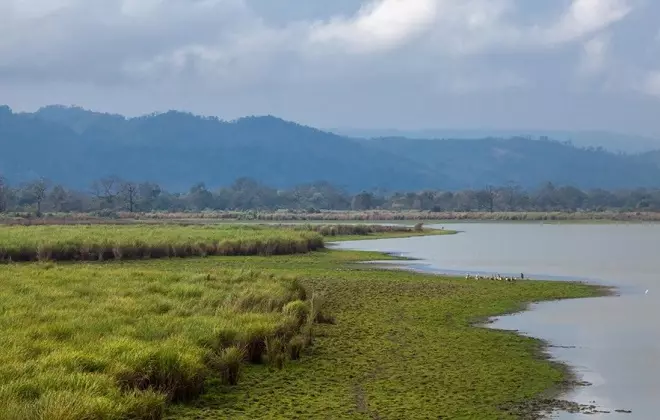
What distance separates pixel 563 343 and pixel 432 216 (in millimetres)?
119568

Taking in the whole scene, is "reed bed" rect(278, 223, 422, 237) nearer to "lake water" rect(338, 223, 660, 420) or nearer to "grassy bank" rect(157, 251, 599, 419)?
"lake water" rect(338, 223, 660, 420)

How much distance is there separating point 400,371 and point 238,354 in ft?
9.98

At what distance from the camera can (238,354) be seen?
1455 cm

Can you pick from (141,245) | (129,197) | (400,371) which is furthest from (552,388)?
(129,197)

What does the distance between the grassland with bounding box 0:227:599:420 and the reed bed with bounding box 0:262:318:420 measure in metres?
0.03

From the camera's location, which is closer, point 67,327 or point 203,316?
point 67,327

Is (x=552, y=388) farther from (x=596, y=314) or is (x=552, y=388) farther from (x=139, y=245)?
(x=139, y=245)

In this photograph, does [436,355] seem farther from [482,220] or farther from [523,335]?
[482,220]

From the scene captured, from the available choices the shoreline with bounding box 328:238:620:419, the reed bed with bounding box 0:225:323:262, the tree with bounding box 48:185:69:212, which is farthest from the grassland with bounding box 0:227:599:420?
the tree with bounding box 48:185:69:212

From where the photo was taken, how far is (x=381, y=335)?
19578 millimetres

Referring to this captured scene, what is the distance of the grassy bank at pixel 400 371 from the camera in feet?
42.1

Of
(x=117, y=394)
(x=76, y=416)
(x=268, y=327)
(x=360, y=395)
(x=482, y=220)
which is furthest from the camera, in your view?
(x=482, y=220)

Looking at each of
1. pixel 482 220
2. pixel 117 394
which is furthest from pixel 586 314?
pixel 482 220

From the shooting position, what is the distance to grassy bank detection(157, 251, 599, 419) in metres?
12.8
